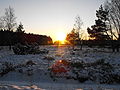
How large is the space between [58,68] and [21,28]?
58663mm

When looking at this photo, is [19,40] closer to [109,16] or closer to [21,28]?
[21,28]

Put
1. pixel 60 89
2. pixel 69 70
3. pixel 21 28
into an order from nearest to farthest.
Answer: pixel 60 89
pixel 69 70
pixel 21 28

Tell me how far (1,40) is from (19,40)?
8.36m

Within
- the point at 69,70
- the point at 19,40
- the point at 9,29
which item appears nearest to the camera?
the point at 69,70

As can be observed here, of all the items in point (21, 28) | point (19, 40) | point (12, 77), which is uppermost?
point (21, 28)

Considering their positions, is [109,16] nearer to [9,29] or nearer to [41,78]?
[9,29]

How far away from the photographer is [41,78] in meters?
14.9

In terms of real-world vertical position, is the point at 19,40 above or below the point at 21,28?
below

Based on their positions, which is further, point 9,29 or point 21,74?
point 9,29

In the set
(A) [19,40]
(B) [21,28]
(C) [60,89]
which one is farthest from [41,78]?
(B) [21,28]

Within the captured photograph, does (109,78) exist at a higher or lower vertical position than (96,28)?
lower

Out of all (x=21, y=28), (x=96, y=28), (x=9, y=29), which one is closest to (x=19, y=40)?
(x=9, y=29)

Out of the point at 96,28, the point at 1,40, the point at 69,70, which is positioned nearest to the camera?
the point at 69,70

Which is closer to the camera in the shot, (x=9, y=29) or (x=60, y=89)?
(x=60, y=89)
